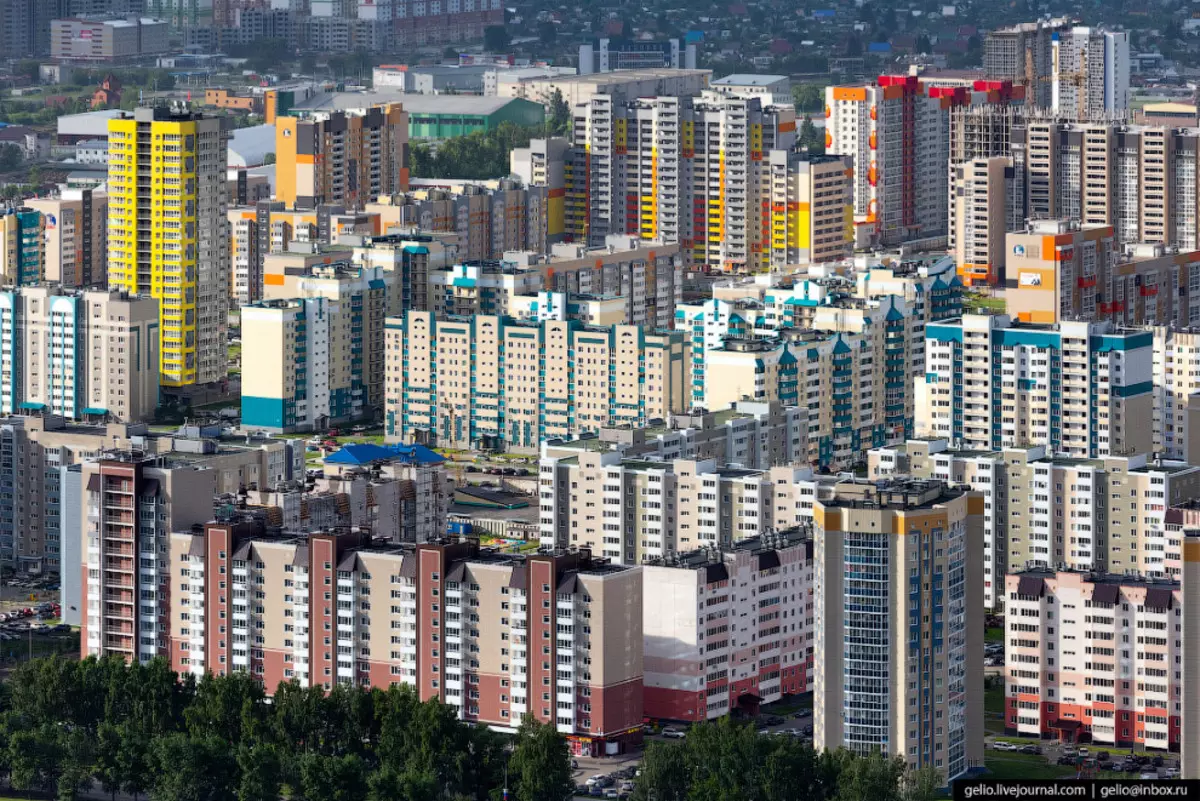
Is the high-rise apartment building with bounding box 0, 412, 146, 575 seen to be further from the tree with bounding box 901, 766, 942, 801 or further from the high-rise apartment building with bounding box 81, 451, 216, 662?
the tree with bounding box 901, 766, 942, 801

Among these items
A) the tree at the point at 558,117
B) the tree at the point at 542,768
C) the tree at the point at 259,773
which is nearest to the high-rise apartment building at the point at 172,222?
the tree at the point at 259,773

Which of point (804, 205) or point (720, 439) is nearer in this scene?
point (720, 439)

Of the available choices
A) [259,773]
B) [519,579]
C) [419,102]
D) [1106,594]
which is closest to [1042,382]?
[1106,594]

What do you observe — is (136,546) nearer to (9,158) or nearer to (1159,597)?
(1159,597)

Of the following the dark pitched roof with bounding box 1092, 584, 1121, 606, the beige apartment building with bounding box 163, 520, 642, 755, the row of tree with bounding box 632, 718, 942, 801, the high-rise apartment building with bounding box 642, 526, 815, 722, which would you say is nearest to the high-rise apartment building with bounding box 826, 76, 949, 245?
the high-rise apartment building with bounding box 642, 526, 815, 722

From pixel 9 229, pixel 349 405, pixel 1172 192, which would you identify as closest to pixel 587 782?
pixel 349 405

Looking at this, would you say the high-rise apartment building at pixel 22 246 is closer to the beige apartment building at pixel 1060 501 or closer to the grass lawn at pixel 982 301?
the grass lawn at pixel 982 301
